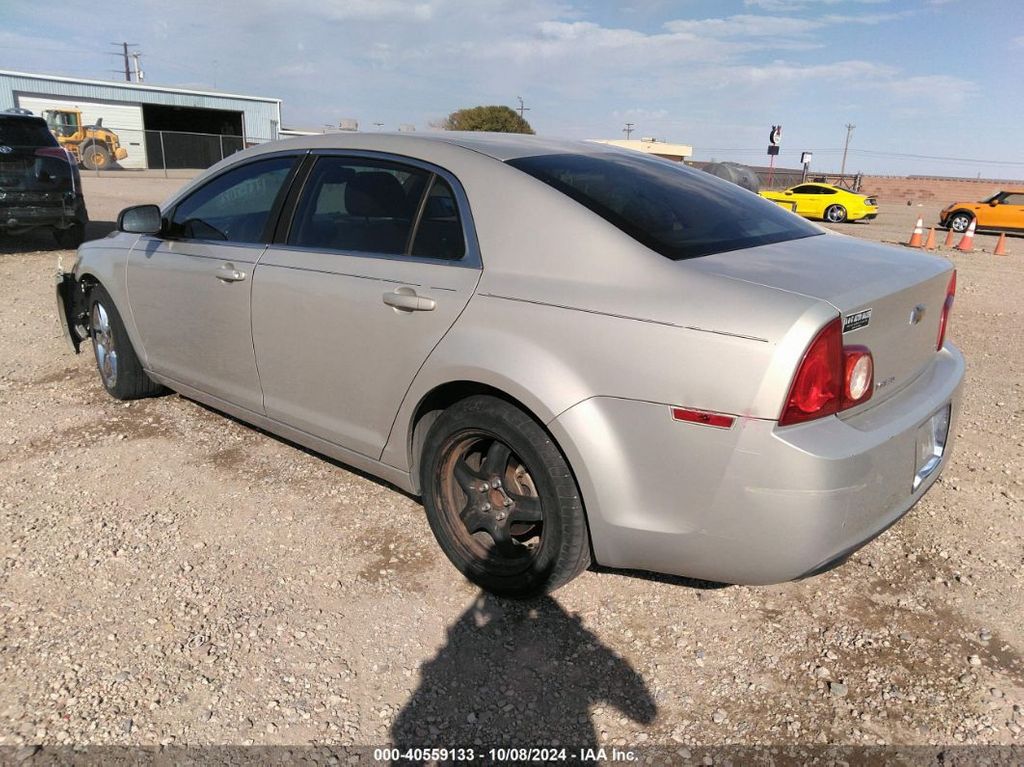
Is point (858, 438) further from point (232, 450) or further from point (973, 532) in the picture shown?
point (232, 450)

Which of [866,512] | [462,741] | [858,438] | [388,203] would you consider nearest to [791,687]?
[866,512]

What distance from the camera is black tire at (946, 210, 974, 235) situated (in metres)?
20.7

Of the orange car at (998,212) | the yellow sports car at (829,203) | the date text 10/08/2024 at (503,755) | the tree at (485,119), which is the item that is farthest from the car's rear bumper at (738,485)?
the tree at (485,119)

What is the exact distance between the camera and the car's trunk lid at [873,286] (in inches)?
85.8

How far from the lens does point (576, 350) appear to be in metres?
2.32

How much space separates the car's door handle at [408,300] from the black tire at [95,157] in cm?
3440

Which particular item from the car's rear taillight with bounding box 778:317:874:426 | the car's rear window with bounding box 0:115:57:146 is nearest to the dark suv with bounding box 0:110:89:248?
the car's rear window with bounding box 0:115:57:146

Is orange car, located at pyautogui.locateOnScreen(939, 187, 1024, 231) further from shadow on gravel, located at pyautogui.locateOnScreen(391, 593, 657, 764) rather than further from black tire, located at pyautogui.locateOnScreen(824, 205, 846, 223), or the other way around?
shadow on gravel, located at pyautogui.locateOnScreen(391, 593, 657, 764)

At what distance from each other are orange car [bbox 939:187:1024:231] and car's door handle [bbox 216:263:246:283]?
22.2 meters

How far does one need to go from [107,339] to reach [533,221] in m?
3.41

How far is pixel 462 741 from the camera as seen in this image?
217 cm

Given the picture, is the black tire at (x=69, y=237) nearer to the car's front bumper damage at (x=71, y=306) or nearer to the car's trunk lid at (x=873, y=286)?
the car's front bumper damage at (x=71, y=306)

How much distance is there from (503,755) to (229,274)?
97.0 inches

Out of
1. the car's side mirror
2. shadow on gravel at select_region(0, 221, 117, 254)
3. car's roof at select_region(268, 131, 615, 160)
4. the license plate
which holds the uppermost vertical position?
car's roof at select_region(268, 131, 615, 160)
